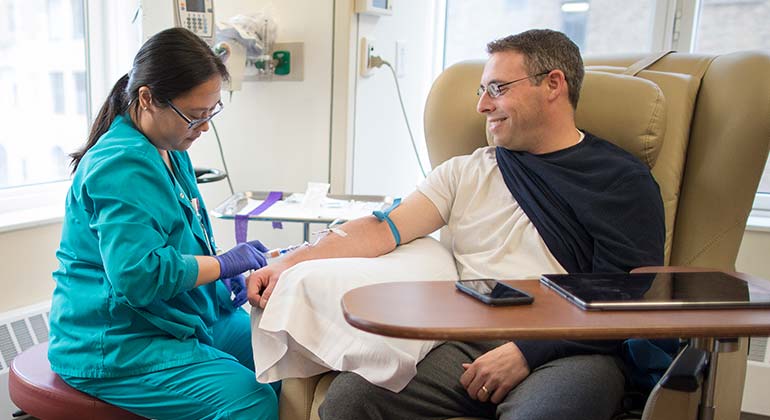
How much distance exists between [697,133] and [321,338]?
102 centimetres

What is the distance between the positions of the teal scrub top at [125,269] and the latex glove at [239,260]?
0.22 feet

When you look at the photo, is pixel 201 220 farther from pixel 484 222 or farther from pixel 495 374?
pixel 495 374

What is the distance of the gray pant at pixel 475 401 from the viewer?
4.02 ft

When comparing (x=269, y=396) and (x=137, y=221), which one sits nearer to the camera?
(x=137, y=221)

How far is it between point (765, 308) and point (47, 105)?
229 centimetres

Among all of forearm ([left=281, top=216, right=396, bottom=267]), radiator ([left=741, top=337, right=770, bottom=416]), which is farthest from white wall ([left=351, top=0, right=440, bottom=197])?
radiator ([left=741, top=337, right=770, bottom=416])

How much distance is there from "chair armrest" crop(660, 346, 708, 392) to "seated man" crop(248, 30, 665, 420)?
0.58ft

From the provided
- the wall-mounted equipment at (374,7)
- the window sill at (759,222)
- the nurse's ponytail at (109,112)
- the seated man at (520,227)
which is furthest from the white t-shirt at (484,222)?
the window sill at (759,222)

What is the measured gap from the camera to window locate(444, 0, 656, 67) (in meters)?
2.67

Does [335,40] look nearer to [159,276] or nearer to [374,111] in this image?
[374,111]

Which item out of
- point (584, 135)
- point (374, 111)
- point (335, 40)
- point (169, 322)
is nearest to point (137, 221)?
point (169, 322)

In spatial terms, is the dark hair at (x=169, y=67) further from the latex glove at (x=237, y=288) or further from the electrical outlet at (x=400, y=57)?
the electrical outlet at (x=400, y=57)

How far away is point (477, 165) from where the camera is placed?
1.73 metres

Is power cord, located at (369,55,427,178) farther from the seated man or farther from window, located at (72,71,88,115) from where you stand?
window, located at (72,71,88,115)
